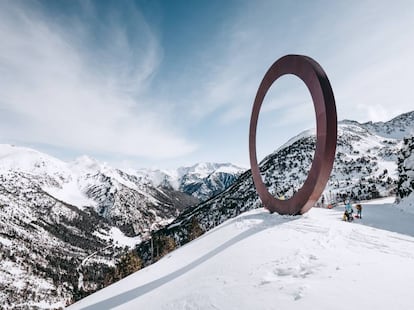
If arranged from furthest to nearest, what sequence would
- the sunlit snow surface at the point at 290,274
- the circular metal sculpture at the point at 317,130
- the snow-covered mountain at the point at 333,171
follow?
the snow-covered mountain at the point at 333,171
the circular metal sculpture at the point at 317,130
the sunlit snow surface at the point at 290,274

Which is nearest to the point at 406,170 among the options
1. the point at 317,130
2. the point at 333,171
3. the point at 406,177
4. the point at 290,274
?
the point at 406,177

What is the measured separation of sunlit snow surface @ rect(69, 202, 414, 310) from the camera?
6230mm

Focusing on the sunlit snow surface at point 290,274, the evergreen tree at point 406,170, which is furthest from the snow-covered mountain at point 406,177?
the sunlit snow surface at point 290,274

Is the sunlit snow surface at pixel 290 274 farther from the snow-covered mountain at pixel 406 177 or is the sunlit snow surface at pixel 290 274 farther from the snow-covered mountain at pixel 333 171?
the snow-covered mountain at pixel 333 171

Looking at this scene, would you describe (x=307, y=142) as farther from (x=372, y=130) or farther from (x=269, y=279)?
(x=269, y=279)

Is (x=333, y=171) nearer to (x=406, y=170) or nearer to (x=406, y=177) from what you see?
(x=406, y=170)

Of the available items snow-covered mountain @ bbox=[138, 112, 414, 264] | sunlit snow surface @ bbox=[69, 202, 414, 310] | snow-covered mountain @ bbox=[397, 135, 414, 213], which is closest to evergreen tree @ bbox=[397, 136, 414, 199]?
snow-covered mountain @ bbox=[397, 135, 414, 213]

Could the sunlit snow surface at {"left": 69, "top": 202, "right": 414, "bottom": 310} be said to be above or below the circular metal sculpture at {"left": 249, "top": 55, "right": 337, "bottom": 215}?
below

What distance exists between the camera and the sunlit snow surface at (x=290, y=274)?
623cm

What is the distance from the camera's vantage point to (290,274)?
796 cm

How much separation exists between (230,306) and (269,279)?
1601mm

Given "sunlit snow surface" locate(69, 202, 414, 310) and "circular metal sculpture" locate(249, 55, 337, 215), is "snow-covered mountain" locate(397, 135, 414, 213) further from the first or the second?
"sunlit snow surface" locate(69, 202, 414, 310)

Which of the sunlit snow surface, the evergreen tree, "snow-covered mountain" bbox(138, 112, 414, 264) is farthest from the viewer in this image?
"snow-covered mountain" bbox(138, 112, 414, 264)

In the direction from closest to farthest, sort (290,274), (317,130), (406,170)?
(290,274) → (317,130) → (406,170)
